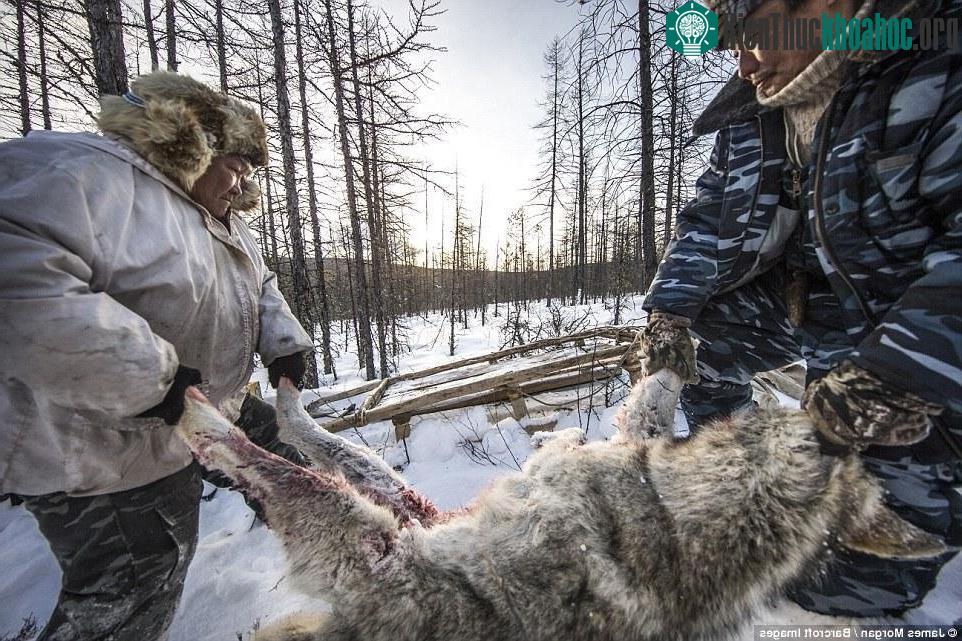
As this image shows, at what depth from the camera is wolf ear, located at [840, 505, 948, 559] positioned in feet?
3.13

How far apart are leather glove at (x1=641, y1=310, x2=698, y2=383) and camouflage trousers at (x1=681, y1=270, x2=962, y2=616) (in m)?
0.39

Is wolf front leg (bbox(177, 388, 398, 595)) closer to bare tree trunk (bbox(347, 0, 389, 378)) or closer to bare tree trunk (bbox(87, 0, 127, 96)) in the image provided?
bare tree trunk (bbox(87, 0, 127, 96))

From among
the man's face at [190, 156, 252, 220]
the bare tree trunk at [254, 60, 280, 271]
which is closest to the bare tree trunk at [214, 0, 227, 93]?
the bare tree trunk at [254, 60, 280, 271]

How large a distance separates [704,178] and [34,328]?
301cm

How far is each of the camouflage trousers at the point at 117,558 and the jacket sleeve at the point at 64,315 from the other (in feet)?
1.67

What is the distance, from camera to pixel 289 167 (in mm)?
7672

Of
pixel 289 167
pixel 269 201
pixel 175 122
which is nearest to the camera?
pixel 175 122

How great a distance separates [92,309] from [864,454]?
2.94 meters

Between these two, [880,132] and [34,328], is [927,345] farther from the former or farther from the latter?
[34,328]

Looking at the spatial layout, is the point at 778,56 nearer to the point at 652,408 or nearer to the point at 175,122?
the point at 652,408

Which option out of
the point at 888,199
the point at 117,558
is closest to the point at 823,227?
the point at 888,199

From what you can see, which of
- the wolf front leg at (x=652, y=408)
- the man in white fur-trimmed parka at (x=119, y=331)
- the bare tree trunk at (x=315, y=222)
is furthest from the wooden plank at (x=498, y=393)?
the bare tree trunk at (x=315, y=222)

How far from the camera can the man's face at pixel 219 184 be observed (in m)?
1.89

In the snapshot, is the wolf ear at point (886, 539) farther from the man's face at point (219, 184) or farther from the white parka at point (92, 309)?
the man's face at point (219, 184)
